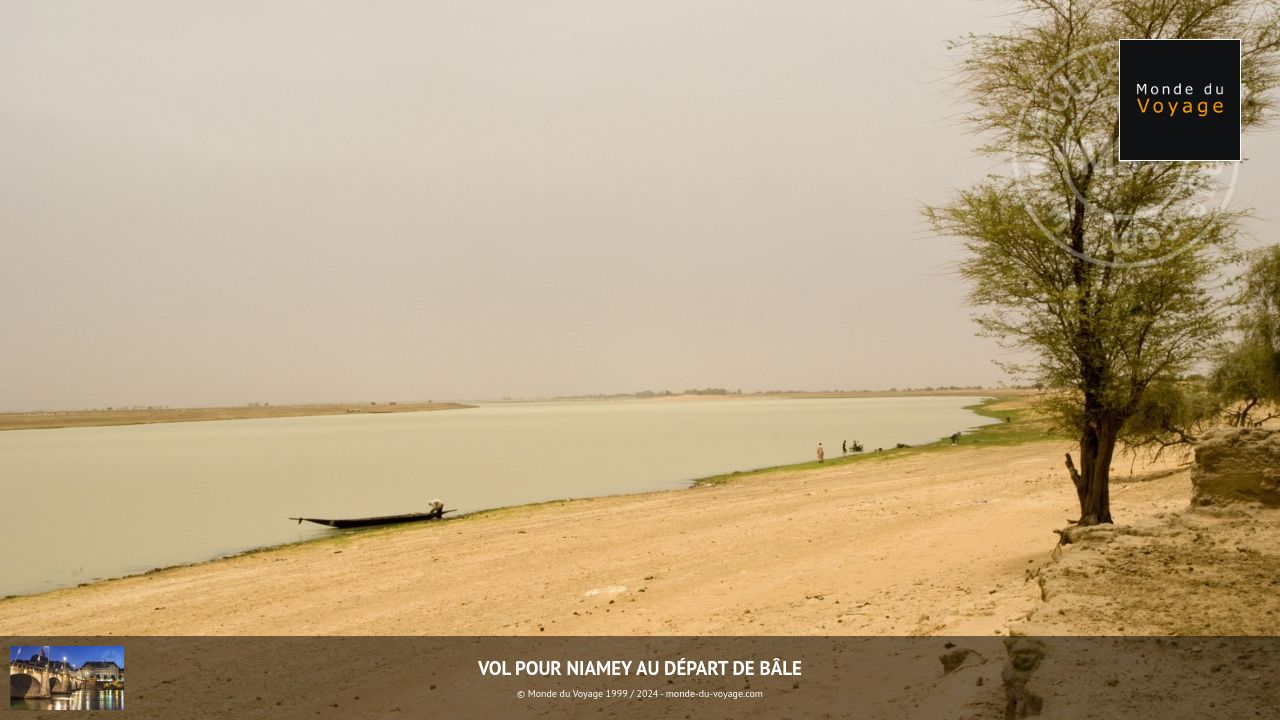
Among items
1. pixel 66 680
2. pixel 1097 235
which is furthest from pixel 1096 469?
pixel 66 680

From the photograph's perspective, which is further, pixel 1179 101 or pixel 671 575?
pixel 671 575

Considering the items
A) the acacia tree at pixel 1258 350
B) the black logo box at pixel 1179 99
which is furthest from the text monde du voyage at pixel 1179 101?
the acacia tree at pixel 1258 350

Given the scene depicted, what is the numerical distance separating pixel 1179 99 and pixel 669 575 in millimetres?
13011

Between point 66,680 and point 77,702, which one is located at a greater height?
point 66,680

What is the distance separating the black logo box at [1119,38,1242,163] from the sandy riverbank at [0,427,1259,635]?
620cm

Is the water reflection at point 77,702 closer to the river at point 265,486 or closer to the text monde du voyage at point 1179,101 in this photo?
the river at point 265,486

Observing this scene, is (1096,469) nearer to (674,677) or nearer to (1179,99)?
(1179,99)

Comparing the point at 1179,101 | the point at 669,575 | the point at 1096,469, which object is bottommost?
the point at 669,575

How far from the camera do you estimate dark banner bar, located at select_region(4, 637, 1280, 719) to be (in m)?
5.70

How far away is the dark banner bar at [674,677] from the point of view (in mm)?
5695

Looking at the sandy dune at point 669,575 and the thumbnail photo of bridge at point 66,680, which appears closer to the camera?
the thumbnail photo of bridge at point 66,680

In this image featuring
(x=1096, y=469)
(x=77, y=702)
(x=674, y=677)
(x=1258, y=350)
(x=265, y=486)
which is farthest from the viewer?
(x=265, y=486)

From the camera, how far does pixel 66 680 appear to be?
12.1 m

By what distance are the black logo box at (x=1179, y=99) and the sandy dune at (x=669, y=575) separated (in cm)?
594
